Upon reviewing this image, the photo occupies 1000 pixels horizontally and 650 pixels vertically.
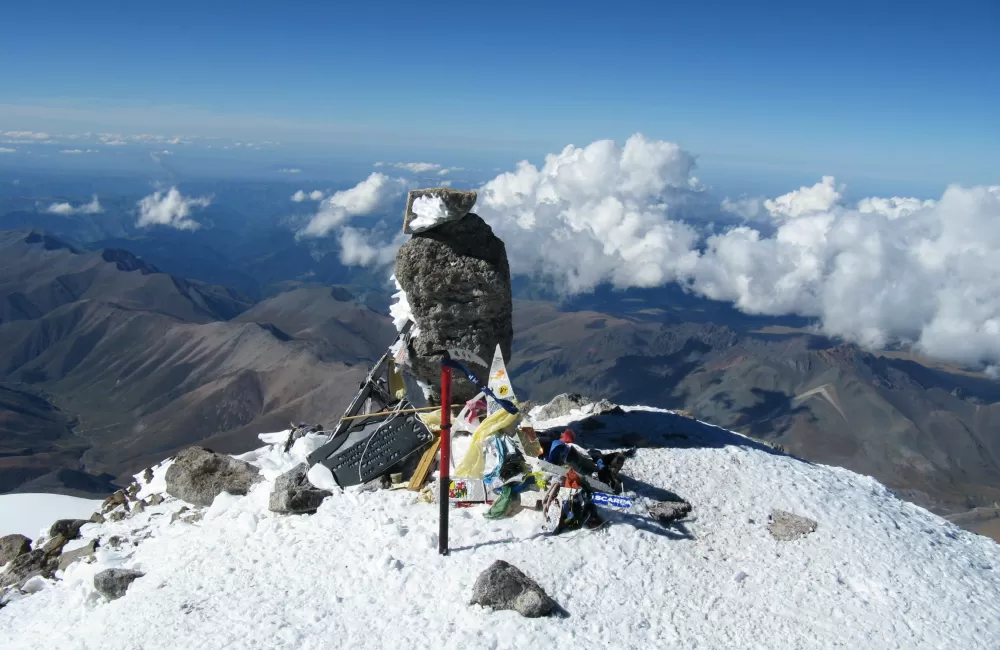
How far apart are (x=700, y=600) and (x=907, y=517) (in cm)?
970

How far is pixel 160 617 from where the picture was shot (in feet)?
A: 44.6

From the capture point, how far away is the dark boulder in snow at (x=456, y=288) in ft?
68.3

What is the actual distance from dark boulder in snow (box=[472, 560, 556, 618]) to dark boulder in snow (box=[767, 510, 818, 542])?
6.88 m

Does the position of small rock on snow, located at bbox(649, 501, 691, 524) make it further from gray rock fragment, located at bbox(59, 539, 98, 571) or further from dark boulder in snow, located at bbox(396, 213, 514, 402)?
gray rock fragment, located at bbox(59, 539, 98, 571)

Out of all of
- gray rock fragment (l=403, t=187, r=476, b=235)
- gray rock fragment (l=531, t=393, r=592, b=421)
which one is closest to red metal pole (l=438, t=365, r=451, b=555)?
gray rock fragment (l=403, t=187, r=476, b=235)

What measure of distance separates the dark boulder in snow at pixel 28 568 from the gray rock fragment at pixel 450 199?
14934 millimetres

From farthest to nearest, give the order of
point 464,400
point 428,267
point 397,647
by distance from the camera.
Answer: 1. point 464,400
2. point 428,267
3. point 397,647

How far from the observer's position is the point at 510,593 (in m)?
12.9

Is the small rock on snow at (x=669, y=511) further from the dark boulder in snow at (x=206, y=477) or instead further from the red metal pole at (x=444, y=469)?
the dark boulder in snow at (x=206, y=477)

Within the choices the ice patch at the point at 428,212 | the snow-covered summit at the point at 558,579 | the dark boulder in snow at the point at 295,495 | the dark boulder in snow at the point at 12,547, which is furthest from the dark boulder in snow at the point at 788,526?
the dark boulder in snow at the point at 12,547

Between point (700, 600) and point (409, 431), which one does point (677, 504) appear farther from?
point (409, 431)

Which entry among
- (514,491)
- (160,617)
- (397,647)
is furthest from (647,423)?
(160,617)

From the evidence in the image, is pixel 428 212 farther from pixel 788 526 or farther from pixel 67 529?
pixel 67 529

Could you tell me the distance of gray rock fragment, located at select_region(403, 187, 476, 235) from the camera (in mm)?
19969
